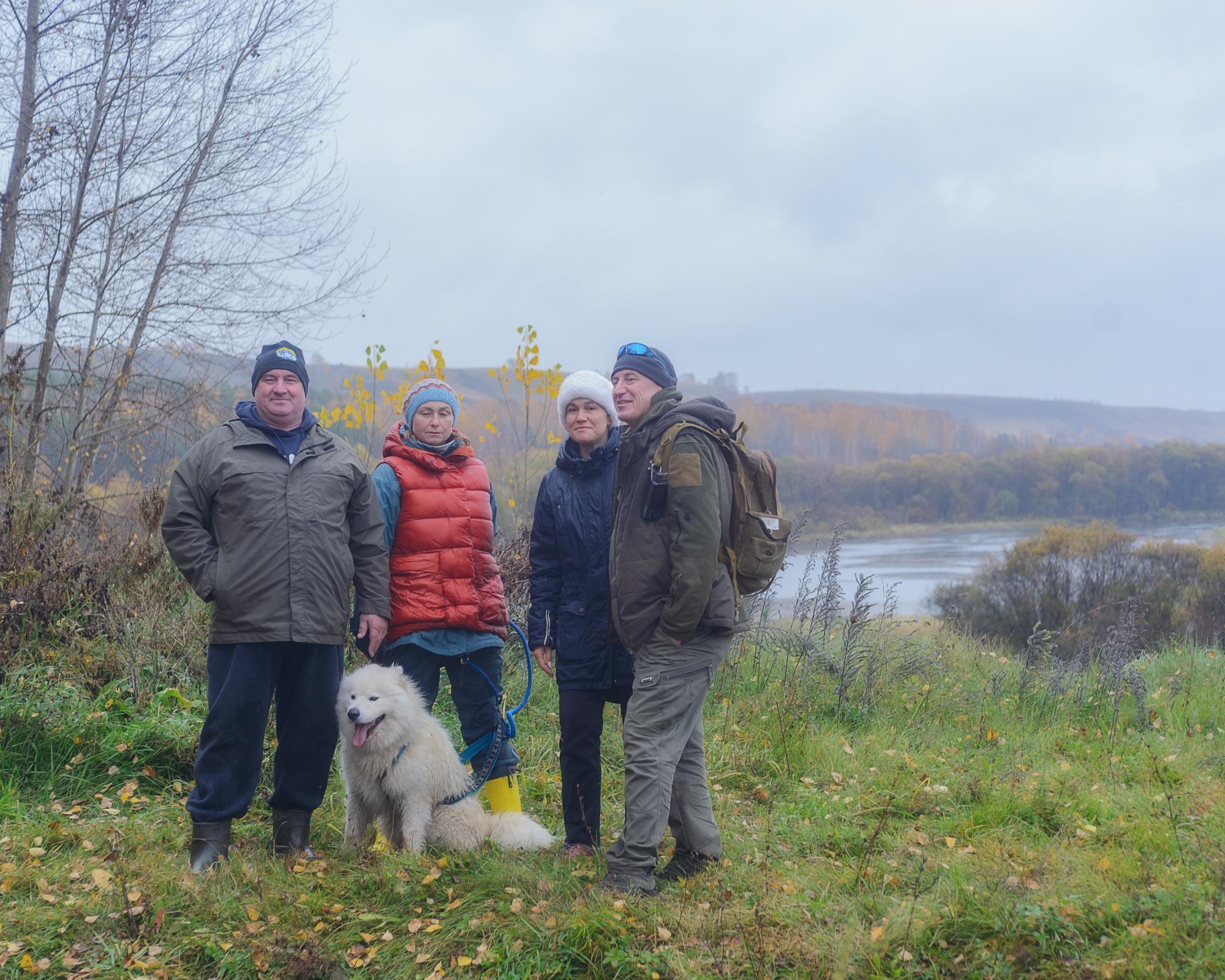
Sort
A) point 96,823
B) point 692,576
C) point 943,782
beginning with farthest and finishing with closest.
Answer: point 943,782 < point 96,823 < point 692,576

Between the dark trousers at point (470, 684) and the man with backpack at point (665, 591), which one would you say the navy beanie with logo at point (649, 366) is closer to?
the man with backpack at point (665, 591)

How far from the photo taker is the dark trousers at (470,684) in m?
4.08

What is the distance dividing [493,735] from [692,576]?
168cm

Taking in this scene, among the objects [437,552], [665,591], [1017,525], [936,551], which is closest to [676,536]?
[665,591]

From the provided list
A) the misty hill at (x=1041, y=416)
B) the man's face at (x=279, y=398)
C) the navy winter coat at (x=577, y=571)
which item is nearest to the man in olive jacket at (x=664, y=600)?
the navy winter coat at (x=577, y=571)

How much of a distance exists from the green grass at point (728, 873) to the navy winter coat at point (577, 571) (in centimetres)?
83

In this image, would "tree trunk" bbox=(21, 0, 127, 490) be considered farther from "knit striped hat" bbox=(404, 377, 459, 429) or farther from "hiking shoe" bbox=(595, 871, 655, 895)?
"hiking shoe" bbox=(595, 871, 655, 895)

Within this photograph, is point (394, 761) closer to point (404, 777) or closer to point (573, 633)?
point (404, 777)

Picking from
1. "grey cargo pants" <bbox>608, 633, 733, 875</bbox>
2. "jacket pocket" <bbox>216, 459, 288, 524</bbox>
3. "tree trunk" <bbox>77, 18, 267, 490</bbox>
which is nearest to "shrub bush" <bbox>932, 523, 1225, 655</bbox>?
"tree trunk" <bbox>77, 18, 267, 490</bbox>

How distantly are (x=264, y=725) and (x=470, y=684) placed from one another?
3.12 feet

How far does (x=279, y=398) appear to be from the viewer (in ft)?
12.6

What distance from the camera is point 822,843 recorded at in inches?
164

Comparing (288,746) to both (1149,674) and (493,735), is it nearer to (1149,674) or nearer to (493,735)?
(493,735)

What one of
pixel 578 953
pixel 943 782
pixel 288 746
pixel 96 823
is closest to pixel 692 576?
pixel 578 953
